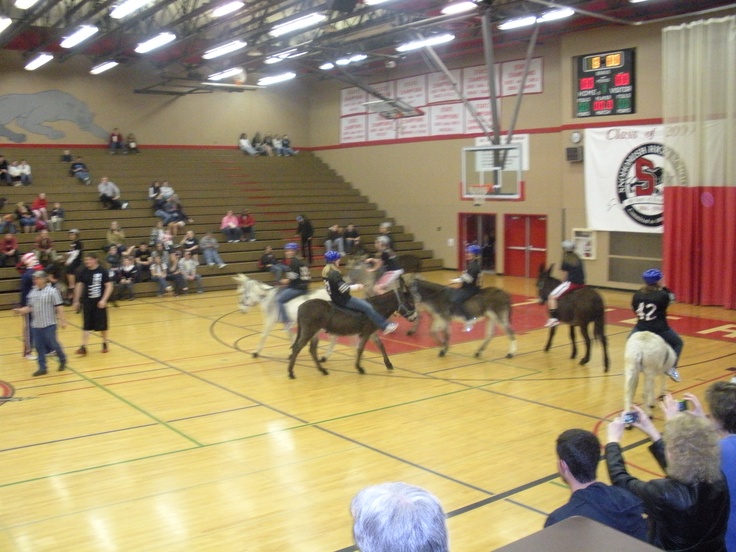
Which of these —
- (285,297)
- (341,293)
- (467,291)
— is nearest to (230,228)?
(285,297)

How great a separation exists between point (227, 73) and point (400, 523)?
29.8m

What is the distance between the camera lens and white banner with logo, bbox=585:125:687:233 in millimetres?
21281

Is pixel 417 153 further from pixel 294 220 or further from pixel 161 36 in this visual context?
pixel 161 36

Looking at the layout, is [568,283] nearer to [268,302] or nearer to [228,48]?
[268,302]

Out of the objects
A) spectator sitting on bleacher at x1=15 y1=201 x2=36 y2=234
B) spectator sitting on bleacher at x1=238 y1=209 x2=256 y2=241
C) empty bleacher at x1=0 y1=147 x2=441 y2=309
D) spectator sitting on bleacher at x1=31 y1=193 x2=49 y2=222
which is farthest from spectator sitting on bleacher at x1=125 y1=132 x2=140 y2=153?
spectator sitting on bleacher at x1=15 y1=201 x2=36 y2=234

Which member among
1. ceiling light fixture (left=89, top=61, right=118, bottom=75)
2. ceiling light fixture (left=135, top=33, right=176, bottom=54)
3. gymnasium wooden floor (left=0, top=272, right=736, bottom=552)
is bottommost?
gymnasium wooden floor (left=0, top=272, right=736, bottom=552)

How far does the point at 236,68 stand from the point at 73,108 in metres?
7.54

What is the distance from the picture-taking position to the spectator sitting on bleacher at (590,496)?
12.9ft

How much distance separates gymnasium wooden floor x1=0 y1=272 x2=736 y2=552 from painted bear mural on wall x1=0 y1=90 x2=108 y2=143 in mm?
16897

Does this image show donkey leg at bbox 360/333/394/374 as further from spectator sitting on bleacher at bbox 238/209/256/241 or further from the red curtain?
spectator sitting on bleacher at bbox 238/209/256/241

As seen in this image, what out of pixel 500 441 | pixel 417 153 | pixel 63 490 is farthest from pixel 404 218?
pixel 63 490

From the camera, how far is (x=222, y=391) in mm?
11547

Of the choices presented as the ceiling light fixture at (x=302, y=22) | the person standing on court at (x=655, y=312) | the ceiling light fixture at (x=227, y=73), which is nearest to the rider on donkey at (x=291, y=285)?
the person standing on court at (x=655, y=312)

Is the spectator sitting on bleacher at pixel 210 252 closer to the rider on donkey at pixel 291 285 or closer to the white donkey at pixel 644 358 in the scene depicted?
the rider on donkey at pixel 291 285
